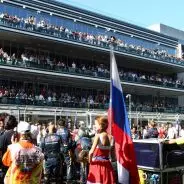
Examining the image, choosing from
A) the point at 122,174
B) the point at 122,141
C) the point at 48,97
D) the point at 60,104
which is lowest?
the point at 122,174

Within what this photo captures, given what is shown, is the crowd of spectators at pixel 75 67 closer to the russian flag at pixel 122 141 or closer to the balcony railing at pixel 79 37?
the balcony railing at pixel 79 37

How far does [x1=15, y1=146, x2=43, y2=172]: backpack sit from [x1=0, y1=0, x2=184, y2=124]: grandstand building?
17988 mm

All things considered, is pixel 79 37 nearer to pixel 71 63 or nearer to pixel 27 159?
pixel 71 63

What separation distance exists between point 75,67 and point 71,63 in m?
3.11

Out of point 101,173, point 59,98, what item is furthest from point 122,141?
point 59,98

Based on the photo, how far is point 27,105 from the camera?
1094 inches

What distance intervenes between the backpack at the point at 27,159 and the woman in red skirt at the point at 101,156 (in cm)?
103

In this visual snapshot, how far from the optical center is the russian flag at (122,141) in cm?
682

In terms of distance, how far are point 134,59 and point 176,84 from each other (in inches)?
259

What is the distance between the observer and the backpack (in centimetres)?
600

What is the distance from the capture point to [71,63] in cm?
3728

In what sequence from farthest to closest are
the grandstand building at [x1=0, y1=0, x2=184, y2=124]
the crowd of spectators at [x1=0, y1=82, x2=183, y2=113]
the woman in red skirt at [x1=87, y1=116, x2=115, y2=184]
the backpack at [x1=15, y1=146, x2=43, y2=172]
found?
the grandstand building at [x1=0, y1=0, x2=184, y2=124] < the crowd of spectators at [x1=0, y1=82, x2=183, y2=113] < the woman in red skirt at [x1=87, y1=116, x2=115, y2=184] < the backpack at [x1=15, y1=146, x2=43, y2=172]

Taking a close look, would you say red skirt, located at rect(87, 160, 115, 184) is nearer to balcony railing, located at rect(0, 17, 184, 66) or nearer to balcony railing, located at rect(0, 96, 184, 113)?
balcony railing, located at rect(0, 17, 184, 66)

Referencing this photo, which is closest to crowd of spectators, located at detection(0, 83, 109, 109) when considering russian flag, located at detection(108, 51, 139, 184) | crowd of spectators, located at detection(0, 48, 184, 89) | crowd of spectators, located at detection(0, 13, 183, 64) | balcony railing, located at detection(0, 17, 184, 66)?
crowd of spectators, located at detection(0, 48, 184, 89)
